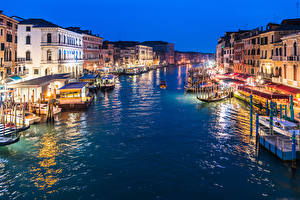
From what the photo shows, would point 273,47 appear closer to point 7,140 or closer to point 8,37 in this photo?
point 7,140

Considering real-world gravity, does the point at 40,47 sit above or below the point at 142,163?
above

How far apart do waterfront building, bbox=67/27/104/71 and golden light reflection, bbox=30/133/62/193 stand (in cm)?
5299

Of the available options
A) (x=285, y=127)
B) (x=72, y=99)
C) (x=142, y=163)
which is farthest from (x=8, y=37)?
(x=285, y=127)

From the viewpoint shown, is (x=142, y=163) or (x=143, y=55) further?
(x=143, y=55)

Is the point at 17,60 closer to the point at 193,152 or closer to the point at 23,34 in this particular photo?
the point at 23,34

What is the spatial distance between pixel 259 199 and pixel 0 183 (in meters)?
12.4

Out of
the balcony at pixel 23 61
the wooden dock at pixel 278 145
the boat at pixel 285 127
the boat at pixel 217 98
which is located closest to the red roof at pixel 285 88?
the boat at pixel 217 98

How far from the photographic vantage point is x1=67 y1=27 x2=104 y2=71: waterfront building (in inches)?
2789

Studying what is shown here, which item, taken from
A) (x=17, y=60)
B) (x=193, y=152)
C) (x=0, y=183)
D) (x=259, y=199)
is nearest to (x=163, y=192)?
(x=259, y=199)

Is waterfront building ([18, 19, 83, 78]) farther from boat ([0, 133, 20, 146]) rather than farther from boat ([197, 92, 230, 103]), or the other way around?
boat ([0, 133, 20, 146])

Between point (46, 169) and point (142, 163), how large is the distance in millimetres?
5399

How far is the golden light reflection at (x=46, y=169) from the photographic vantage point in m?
13.8

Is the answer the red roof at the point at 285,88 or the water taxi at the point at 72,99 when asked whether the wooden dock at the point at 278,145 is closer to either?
the red roof at the point at 285,88

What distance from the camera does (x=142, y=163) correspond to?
16.1m
